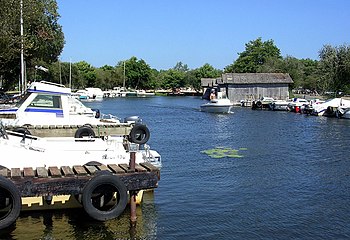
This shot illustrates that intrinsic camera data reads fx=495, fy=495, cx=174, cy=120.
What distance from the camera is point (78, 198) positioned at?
13945mm

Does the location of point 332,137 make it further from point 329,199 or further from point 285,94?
point 285,94

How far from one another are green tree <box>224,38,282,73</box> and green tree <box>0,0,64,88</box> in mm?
71663

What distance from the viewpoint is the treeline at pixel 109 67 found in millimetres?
31984

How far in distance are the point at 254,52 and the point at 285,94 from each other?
52.1m

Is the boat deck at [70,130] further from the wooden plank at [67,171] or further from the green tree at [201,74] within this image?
the green tree at [201,74]

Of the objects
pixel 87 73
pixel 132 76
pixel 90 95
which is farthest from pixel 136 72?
pixel 90 95

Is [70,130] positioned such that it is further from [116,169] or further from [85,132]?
[116,169]

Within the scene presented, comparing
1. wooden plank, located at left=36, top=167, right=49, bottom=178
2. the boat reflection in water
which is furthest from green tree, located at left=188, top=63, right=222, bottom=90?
wooden plank, located at left=36, top=167, right=49, bottom=178

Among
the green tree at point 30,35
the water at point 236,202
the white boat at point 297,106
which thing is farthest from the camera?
the white boat at point 297,106

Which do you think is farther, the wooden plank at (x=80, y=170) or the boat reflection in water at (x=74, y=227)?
the boat reflection in water at (x=74, y=227)

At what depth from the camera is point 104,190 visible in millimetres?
13234

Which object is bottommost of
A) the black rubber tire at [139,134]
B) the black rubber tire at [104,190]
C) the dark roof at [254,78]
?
the black rubber tire at [104,190]

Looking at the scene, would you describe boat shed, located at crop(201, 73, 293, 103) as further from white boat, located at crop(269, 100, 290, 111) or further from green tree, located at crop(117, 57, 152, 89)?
green tree, located at crop(117, 57, 152, 89)

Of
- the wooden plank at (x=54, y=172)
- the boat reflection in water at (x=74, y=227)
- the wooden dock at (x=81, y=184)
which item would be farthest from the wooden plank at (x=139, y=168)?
the wooden plank at (x=54, y=172)
